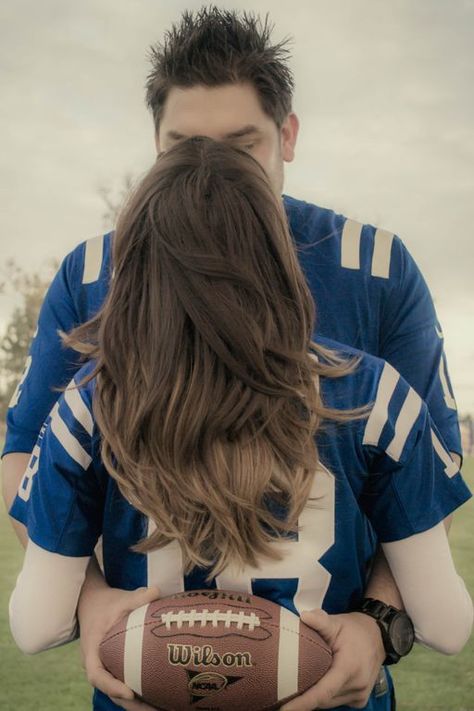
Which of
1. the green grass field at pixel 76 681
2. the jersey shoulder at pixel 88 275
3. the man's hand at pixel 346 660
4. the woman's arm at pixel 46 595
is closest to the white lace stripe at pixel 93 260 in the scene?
the jersey shoulder at pixel 88 275

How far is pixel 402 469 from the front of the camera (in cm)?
177

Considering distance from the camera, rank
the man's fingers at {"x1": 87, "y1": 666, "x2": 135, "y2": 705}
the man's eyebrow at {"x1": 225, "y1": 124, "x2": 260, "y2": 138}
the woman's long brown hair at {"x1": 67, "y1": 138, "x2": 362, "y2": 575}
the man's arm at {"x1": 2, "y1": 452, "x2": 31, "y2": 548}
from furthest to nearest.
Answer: the man's eyebrow at {"x1": 225, "y1": 124, "x2": 260, "y2": 138}
the man's arm at {"x1": 2, "y1": 452, "x2": 31, "y2": 548}
the man's fingers at {"x1": 87, "y1": 666, "x2": 135, "y2": 705}
the woman's long brown hair at {"x1": 67, "y1": 138, "x2": 362, "y2": 575}

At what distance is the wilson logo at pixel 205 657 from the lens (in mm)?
1618

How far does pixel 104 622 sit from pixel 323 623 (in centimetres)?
41

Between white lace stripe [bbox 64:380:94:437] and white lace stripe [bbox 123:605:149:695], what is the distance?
356mm

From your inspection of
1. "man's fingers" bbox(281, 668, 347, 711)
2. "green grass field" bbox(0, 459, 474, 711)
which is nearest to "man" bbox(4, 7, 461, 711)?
"man's fingers" bbox(281, 668, 347, 711)

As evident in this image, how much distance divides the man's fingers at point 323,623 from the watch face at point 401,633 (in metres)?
0.14

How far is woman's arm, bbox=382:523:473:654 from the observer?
1770 mm

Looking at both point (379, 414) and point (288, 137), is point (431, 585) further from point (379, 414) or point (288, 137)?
point (288, 137)

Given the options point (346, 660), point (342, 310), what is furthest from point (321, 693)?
point (342, 310)

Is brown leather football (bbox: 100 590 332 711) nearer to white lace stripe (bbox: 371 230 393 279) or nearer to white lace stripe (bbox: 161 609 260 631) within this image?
white lace stripe (bbox: 161 609 260 631)

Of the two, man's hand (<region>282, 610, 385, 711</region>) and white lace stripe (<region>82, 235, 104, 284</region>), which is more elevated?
white lace stripe (<region>82, 235, 104, 284</region>)

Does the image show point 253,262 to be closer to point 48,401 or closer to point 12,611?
point 12,611

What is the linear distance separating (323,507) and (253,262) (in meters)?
0.48
